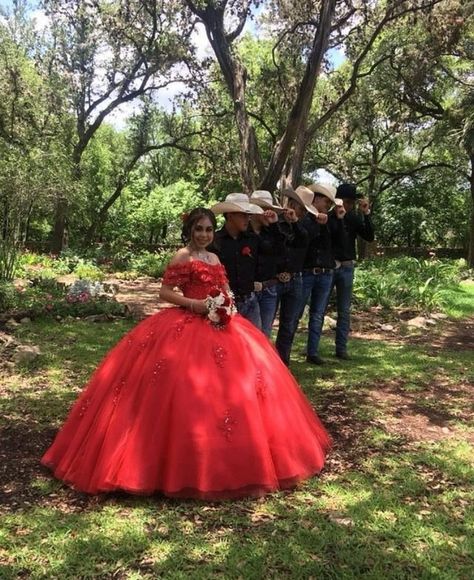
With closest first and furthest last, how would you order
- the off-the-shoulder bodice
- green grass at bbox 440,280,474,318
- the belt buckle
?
the off-the-shoulder bodice < the belt buckle < green grass at bbox 440,280,474,318

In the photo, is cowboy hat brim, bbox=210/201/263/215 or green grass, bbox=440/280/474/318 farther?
green grass, bbox=440/280/474/318

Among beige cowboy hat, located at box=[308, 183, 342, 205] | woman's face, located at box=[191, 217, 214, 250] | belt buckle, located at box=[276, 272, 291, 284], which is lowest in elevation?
belt buckle, located at box=[276, 272, 291, 284]

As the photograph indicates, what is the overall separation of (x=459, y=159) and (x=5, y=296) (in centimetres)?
2031

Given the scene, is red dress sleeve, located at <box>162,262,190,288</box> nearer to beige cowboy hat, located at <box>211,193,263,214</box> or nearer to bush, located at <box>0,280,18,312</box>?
beige cowboy hat, located at <box>211,193,263,214</box>

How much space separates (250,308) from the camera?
5250 mm

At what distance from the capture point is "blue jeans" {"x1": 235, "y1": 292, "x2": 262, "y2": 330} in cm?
518

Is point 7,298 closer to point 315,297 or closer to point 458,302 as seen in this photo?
point 315,297

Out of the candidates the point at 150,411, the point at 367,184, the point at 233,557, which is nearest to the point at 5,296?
the point at 150,411

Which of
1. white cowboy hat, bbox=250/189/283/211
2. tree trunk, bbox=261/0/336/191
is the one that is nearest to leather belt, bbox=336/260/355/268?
white cowboy hat, bbox=250/189/283/211

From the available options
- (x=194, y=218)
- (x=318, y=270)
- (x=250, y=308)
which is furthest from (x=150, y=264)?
(x=194, y=218)

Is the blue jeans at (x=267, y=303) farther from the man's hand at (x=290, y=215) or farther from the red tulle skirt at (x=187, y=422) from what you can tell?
the red tulle skirt at (x=187, y=422)

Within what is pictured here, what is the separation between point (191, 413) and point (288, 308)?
279 cm

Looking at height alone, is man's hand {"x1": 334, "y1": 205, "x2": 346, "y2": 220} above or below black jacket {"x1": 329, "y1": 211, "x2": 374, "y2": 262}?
above

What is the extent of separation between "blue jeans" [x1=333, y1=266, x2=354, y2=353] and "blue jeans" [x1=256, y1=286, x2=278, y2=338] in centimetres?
140
